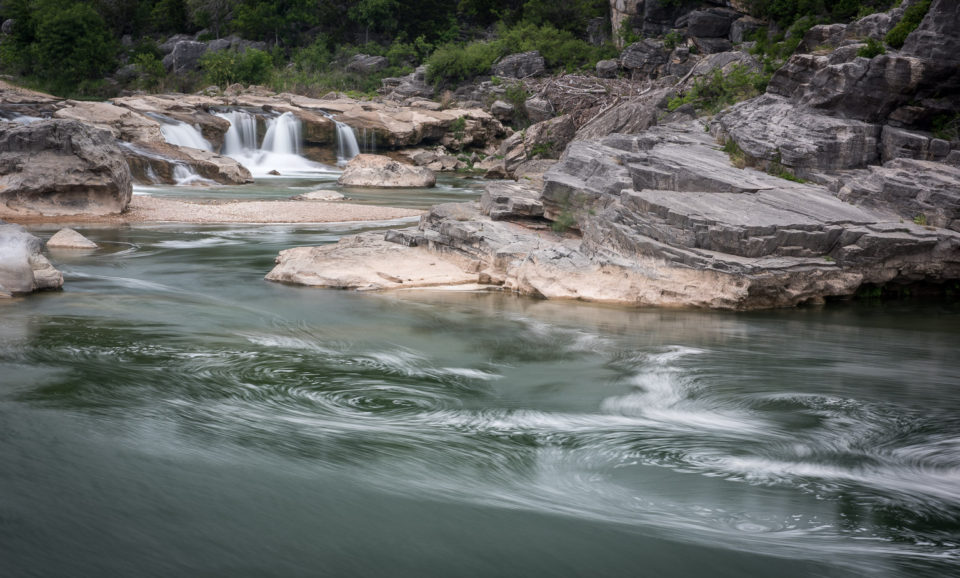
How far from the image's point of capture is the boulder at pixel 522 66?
38.1m

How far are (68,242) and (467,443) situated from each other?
31.4 feet

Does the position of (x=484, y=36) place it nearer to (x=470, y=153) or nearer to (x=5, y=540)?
(x=470, y=153)

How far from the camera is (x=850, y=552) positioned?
3.32m

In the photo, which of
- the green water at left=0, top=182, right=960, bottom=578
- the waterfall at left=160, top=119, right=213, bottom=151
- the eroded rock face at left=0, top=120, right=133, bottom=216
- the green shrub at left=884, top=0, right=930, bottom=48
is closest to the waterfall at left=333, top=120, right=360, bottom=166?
the waterfall at left=160, top=119, right=213, bottom=151

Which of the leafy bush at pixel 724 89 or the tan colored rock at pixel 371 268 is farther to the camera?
the leafy bush at pixel 724 89

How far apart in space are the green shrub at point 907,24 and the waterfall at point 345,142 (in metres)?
21.1

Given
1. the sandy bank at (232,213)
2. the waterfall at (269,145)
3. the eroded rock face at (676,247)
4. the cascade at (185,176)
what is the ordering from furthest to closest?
the waterfall at (269,145), the cascade at (185,176), the sandy bank at (232,213), the eroded rock face at (676,247)

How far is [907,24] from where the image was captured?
1175 cm

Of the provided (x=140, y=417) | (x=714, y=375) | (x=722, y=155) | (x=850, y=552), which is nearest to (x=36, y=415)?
(x=140, y=417)

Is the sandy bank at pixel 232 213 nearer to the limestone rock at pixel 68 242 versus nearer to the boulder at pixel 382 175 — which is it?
the limestone rock at pixel 68 242

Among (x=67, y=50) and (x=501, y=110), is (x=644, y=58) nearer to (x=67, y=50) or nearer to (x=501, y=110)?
(x=501, y=110)

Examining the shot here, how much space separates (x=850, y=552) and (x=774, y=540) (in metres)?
0.32

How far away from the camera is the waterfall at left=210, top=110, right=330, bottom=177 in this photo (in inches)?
1055

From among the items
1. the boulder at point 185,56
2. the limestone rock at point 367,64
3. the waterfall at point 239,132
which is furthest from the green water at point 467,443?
the boulder at point 185,56
